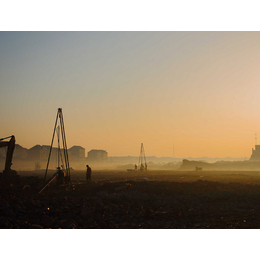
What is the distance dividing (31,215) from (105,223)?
2.55 metres

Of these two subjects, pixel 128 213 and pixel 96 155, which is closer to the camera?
pixel 128 213

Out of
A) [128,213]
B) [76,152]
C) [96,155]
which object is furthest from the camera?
[96,155]

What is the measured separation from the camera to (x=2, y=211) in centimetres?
874

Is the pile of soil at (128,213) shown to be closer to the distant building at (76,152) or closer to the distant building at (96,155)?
the distant building at (76,152)

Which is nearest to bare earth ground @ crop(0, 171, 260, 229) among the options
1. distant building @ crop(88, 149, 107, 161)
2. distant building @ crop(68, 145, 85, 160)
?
distant building @ crop(68, 145, 85, 160)

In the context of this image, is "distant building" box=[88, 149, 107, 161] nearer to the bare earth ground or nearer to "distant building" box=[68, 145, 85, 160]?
"distant building" box=[68, 145, 85, 160]

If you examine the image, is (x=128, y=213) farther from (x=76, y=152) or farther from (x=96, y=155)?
(x=96, y=155)

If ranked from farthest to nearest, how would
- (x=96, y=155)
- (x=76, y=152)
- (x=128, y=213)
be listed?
1. (x=96, y=155)
2. (x=76, y=152)
3. (x=128, y=213)

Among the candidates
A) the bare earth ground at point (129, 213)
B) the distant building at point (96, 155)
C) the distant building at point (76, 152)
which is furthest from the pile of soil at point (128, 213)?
the distant building at point (96, 155)

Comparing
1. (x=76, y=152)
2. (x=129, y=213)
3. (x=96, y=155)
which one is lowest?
(x=129, y=213)

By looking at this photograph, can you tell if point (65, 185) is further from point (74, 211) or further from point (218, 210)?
point (218, 210)

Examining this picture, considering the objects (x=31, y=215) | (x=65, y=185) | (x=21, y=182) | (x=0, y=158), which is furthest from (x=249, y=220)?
(x=0, y=158)

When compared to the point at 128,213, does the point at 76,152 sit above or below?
above

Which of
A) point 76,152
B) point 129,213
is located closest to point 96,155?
point 76,152
